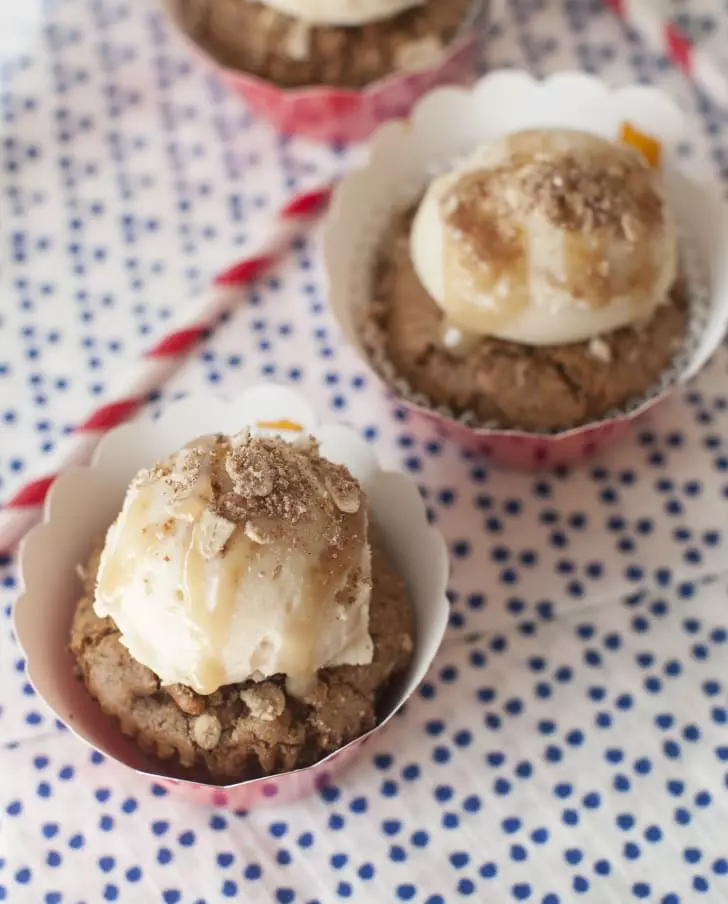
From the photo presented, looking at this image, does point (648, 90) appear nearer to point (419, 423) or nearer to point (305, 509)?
point (419, 423)

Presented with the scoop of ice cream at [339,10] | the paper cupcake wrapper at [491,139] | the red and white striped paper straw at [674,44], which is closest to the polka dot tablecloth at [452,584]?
the red and white striped paper straw at [674,44]

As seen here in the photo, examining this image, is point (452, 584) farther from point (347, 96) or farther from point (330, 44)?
point (330, 44)

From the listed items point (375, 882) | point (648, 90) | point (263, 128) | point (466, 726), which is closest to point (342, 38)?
point (263, 128)

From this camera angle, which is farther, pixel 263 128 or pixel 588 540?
pixel 263 128

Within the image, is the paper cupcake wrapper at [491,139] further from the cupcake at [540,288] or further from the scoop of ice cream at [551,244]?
the scoop of ice cream at [551,244]

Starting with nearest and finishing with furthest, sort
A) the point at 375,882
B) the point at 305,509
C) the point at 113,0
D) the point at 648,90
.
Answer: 1. the point at 305,509
2. the point at 375,882
3. the point at 648,90
4. the point at 113,0

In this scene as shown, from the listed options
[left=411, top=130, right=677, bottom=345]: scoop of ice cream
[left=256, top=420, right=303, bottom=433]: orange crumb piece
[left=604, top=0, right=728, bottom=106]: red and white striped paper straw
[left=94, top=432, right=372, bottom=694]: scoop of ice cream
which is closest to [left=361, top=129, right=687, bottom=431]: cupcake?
[left=411, top=130, right=677, bottom=345]: scoop of ice cream
